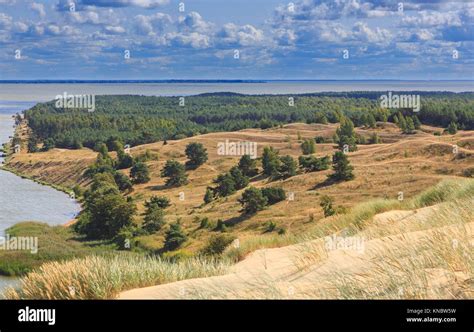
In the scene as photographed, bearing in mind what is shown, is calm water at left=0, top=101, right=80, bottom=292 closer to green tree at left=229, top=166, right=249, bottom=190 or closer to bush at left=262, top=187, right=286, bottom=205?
green tree at left=229, top=166, right=249, bottom=190

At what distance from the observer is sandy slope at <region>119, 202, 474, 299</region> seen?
7.39 metres

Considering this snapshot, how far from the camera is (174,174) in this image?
6750 cm

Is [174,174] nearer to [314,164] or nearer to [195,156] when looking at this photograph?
[195,156]

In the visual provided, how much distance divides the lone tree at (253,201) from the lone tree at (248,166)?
47.9ft

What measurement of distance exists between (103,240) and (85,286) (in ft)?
117

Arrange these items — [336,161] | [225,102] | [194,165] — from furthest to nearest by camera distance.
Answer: [225,102]
[194,165]
[336,161]

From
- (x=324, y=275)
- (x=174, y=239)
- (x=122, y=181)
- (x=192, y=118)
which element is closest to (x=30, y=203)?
(x=122, y=181)

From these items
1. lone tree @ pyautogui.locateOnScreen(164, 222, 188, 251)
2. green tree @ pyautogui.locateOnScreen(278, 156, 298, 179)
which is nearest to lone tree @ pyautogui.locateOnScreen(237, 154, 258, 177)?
green tree @ pyautogui.locateOnScreen(278, 156, 298, 179)

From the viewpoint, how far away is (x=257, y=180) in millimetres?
Result: 62656

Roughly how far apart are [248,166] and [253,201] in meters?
16.6

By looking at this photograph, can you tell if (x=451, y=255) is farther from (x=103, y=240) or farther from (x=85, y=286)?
(x=103, y=240)

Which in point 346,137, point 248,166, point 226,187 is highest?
point 346,137

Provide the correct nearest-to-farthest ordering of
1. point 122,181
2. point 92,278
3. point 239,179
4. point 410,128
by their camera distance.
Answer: point 92,278, point 239,179, point 122,181, point 410,128
